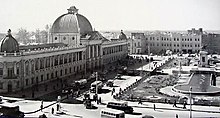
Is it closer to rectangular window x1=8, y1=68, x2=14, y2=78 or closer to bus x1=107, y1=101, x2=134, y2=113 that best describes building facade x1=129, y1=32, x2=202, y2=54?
rectangular window x1=8, y1=68, x2=14, y2=78

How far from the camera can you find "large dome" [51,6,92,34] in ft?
251

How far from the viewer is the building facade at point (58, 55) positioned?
158 ft

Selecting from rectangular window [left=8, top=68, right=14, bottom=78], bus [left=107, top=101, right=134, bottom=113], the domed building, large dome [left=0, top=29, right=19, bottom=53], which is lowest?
bus [left=107, top=101, right=134, bottom=113]

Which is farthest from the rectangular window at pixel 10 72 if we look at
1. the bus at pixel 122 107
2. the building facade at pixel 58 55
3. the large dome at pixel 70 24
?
the large dome at pixel 70 24

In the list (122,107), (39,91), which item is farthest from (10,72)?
(122,107)

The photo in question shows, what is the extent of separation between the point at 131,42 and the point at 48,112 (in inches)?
3601

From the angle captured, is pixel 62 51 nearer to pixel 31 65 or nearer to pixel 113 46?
pixel 31 65

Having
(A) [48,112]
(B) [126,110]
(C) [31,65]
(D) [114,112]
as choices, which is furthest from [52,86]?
(D) [114,112]

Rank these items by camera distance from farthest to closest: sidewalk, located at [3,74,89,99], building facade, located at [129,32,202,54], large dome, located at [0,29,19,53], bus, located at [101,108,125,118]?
building facade, located at [129,32,202,54], large dome, located at [0,29,19,53], sidewalk, located at [3,74,89,99], bus, located at [101,108,125,118]

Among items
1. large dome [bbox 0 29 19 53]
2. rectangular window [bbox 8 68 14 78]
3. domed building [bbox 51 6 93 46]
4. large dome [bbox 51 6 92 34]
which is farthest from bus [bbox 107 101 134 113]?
large dome [bbox 51 6 92 34]

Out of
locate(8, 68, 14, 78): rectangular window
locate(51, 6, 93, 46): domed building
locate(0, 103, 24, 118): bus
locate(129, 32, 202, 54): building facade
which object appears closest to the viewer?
locate(0, 103, 24, 118): bus

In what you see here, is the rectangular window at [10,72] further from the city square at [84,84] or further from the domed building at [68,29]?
the domed building at [68,29]

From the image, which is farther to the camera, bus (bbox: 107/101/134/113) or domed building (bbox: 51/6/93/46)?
domed building (bbox: 51/6/93/46)

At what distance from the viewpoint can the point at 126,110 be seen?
117ft
